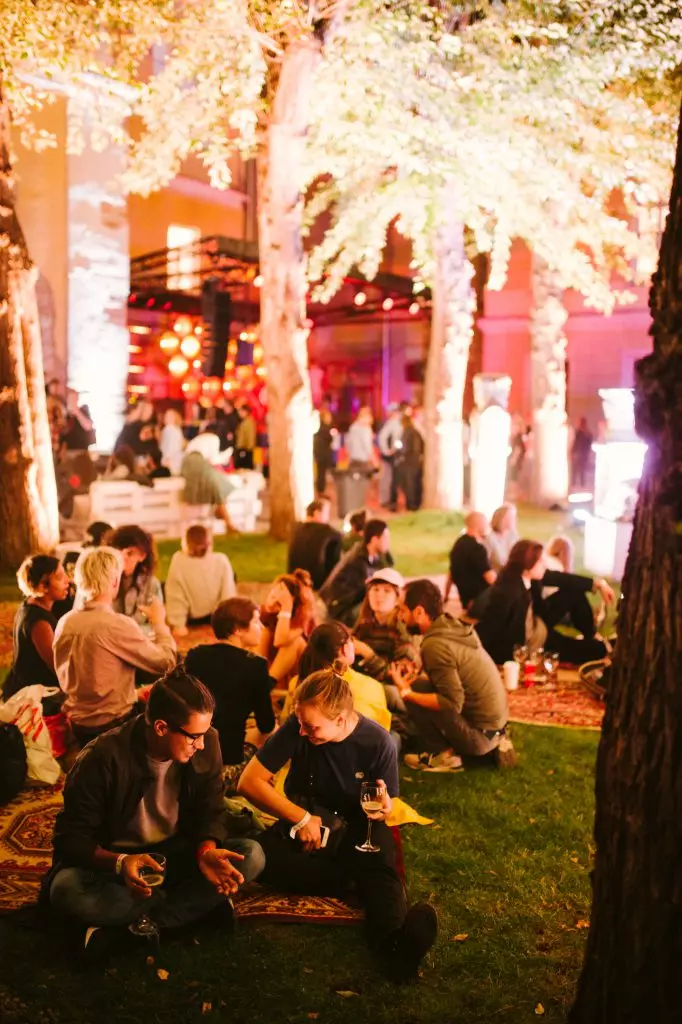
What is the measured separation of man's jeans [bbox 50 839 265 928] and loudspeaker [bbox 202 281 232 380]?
55.8 ft

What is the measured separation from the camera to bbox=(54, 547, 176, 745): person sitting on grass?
553 cm

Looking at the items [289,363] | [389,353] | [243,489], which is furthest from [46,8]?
[389,353]

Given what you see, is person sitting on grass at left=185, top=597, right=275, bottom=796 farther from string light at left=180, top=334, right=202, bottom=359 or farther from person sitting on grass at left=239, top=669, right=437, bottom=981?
string light at left=180, top=334, right=202, bottom=359

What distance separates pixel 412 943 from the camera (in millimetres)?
4094

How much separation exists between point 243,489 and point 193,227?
14749 millimetres

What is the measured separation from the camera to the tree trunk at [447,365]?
1792 cm

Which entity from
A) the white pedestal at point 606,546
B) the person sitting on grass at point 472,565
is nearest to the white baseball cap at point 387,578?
the person sitting on grass at point 472,565

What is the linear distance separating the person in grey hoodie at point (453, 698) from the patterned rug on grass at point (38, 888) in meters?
1.77

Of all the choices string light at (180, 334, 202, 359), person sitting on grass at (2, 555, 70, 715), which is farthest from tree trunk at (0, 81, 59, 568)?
string light at (180, 334, 202, 359)

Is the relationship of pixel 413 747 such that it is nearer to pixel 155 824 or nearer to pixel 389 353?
pixel 155 824

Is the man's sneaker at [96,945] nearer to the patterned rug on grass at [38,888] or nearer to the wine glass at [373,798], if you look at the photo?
the patterned rug on grass at [38,888]

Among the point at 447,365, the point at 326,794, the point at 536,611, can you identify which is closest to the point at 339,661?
the point at 326,794

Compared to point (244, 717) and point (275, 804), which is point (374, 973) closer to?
point (275, 804)

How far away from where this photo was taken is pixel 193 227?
93.9 ft
